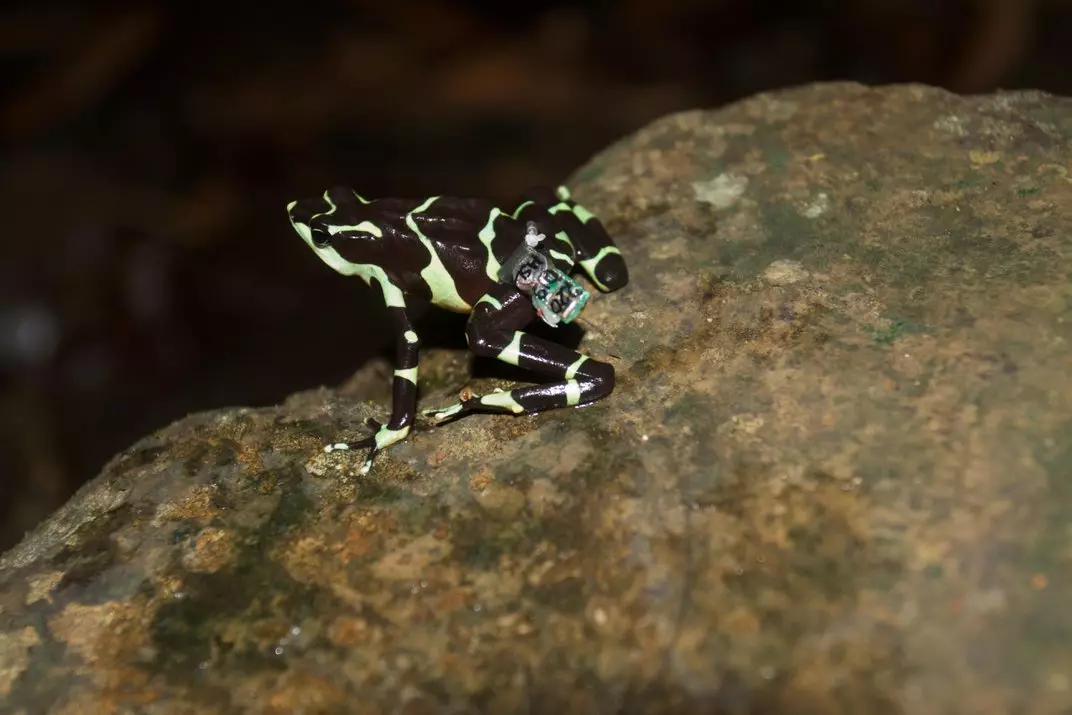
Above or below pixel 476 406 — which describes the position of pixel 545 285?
above

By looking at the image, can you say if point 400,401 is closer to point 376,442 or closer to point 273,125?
point 376,442

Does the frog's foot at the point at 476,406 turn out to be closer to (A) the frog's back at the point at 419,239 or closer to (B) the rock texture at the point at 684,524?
(B) the rock texture at the point at 684,524

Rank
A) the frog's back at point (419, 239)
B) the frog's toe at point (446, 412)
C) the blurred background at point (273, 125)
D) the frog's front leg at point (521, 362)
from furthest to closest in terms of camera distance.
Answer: the blurred background at point (273, 125) → the frog's back at point (419, 239) → the frog's toe at point (446, 412) → the frog's front leg at point (521, 362)

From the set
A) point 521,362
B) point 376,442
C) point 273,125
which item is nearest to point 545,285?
point 521,362

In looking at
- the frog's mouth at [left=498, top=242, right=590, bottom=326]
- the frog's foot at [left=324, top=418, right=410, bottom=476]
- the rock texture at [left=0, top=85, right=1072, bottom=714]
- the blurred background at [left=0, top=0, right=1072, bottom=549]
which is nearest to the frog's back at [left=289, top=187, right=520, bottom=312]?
the frog's mouth at [left=498, top=242, right=590, bottom=326]

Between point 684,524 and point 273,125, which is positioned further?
point 273,125

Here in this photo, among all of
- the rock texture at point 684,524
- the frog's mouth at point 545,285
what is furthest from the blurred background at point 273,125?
the rock texture at point 684,524
